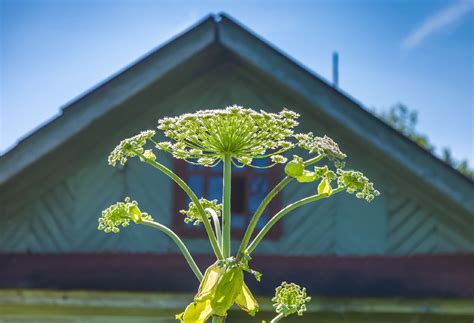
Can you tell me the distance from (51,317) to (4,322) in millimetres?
617

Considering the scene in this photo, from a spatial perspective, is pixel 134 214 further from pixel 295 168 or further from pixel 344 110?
pixel 344 110

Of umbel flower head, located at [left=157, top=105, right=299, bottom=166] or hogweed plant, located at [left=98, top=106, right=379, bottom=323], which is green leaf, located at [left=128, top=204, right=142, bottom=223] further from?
umbel flower head, located at [left=157, top=105, right=299, bottom=166]

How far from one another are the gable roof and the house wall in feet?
1.60

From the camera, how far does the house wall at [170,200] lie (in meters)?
8.71

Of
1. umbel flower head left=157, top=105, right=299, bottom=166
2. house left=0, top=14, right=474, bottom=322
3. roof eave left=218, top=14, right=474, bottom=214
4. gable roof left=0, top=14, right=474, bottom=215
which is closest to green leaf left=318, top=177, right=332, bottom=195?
umbel flower head left=157, top=105, right=299, bottom=166

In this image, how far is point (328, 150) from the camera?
61.8 inches

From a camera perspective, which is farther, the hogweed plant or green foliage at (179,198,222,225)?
green foliage at (179,198,222,225)

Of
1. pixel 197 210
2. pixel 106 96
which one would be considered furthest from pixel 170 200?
pixel 197 210

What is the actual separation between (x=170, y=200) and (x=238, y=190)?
884 mm

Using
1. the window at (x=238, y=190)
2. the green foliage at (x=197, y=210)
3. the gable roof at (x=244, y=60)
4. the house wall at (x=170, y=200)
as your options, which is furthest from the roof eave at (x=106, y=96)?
the green foliage at (x=197, y=210)

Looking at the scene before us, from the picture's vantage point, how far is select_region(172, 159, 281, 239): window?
29.0 ft

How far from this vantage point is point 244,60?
8.88m

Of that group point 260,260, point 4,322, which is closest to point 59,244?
point 4,322

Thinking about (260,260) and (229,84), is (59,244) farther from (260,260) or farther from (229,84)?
(260,260)
